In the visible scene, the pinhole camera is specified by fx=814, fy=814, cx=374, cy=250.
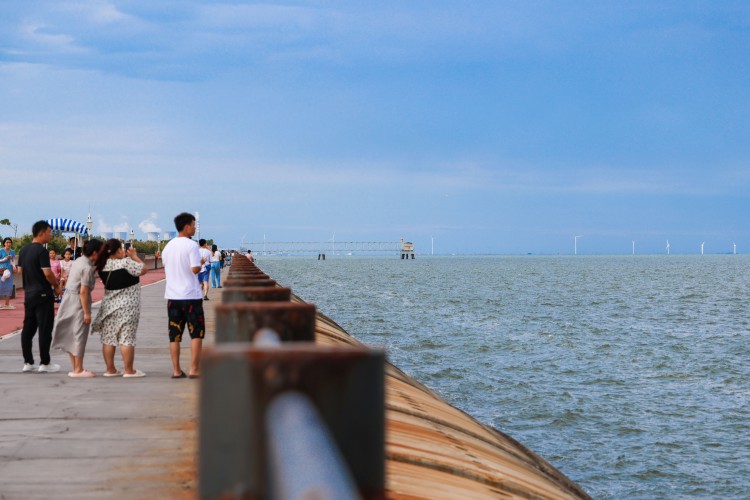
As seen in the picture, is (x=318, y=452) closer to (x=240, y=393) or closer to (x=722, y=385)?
(x=240, y=393)

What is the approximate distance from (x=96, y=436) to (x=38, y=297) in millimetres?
4549

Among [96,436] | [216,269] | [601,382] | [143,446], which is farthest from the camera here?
[216,269]

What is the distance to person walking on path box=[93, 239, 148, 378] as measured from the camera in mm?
9883

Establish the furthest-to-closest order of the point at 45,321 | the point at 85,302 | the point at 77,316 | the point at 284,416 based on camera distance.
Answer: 1. the point at 45,321
2. the point at 77,316
3. the point at 85,302
4. the point at 284,416

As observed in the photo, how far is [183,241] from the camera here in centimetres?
975

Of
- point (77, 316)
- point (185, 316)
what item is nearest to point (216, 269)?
point (77, 316)

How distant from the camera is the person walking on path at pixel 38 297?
10281 millimetres

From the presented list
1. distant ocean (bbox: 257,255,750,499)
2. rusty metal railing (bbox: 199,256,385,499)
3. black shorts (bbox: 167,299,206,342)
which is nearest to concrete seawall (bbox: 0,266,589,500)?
black shorts (bbox: 167,299,206,342)

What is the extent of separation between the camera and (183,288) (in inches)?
385

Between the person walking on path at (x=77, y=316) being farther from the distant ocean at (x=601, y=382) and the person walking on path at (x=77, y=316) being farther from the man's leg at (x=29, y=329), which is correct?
the distant ocean at (x=601, y=382)

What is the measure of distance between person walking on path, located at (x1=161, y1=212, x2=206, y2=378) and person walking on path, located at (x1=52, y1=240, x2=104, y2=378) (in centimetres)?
97

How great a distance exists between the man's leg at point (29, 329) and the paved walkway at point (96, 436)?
0.24 metres

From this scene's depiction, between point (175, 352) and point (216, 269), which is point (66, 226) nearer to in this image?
point (216, 269)

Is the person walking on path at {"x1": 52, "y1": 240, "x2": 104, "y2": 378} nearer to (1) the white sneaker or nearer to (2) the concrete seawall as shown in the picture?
(2) the concrete seawall
